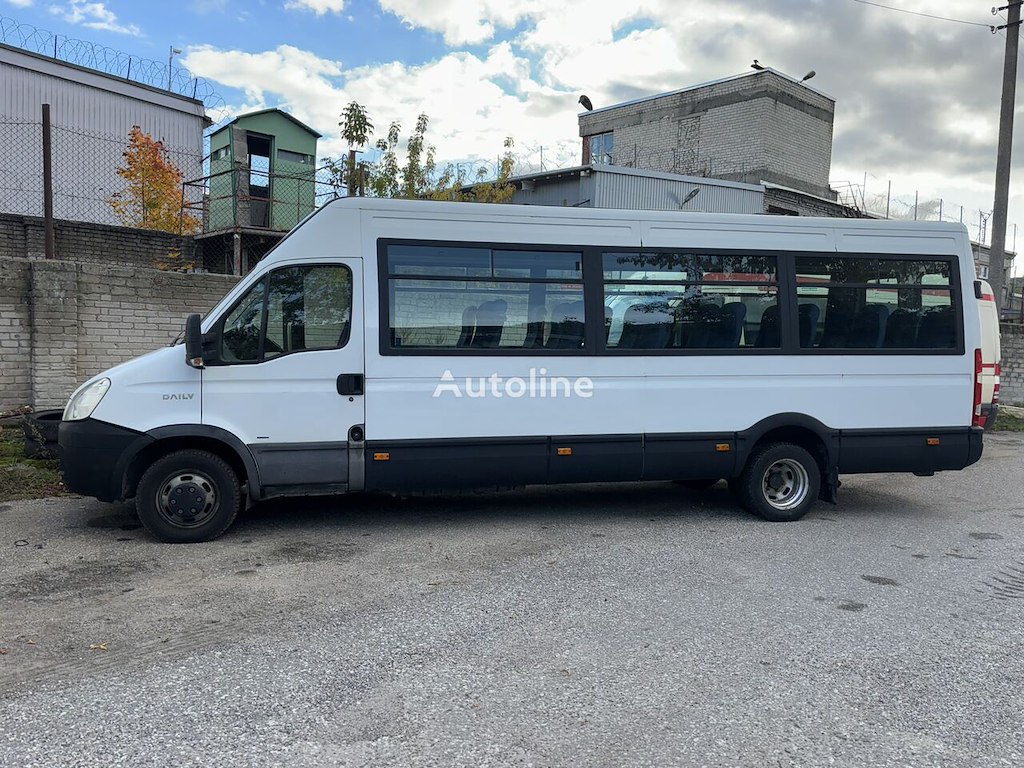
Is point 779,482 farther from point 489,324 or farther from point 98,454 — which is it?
point 98,454

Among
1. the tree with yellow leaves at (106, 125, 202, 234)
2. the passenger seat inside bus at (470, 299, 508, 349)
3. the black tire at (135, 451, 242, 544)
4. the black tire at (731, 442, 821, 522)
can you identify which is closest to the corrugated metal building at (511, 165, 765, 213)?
the tree with yellow leaves at (106, 125, 202, 234)

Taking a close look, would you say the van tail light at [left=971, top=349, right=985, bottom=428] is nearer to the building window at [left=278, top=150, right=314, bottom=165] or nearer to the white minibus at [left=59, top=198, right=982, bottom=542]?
the white minibus at [left=59, top=198, right=982, bottom=542]

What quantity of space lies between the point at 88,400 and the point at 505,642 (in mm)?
3771

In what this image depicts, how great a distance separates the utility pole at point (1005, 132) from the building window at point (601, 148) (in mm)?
16434

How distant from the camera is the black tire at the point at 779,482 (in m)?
7.04

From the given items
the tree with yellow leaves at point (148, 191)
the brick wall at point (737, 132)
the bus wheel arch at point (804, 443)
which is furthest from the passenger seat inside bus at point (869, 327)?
the brick wall at point (737, 132)

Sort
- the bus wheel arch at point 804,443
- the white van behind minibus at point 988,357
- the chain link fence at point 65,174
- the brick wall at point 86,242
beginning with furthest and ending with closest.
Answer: the chain link fence at point 65,174 < the brick wall at point 86,242 < the white van behind minibus at point 988,357 < the bus wheel arch at point 804,443

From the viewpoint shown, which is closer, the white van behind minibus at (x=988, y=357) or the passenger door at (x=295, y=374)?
the passenger door at (x=295, y=374)

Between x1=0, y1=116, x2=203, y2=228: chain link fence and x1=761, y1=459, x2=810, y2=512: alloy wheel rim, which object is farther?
x1=0, y1=116, x2=203, y2=228: chain link fence

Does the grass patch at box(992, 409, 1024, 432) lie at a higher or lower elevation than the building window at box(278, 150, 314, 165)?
lower

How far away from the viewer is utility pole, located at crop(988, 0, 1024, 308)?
15430mm

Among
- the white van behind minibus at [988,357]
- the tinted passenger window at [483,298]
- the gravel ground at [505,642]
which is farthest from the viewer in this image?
the white van behind minibus at [988,357]

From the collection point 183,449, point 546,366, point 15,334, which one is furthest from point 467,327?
point 15,334

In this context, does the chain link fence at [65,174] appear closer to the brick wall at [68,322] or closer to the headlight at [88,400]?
the brick wall at [68,322]
